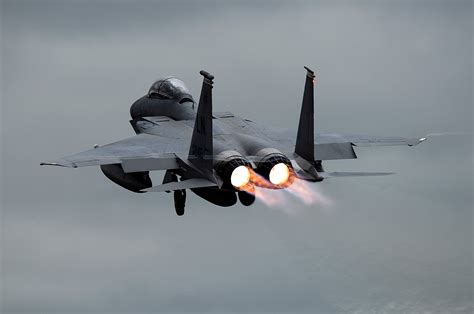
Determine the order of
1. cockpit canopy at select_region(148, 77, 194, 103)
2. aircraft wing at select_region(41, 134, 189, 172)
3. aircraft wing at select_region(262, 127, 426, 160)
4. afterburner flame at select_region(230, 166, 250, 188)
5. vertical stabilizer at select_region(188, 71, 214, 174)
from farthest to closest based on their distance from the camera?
cockpit canopy at select_region(148, 77, 194, 103) < aircraft wing at select_region(262, 127, 426, 160) < aircraft wing at select_region(41, 134, 189, 172) < afterburner flame at select_region(230, 166, 250, 188) < vertical stabilizer at select_region(188, 71, 214, 174)

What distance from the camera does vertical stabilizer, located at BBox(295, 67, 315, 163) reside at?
43094 mm

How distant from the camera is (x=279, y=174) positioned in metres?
43.2

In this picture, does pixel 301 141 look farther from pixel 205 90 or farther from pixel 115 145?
pixel 115 145

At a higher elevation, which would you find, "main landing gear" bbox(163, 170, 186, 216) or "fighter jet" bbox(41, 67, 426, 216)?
"fighter jet" bbox(41, 67, 426, 216)

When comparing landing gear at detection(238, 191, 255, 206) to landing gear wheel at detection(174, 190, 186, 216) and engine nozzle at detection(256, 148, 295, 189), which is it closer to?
engine nozzle at detection(256, 148, 295, 189)

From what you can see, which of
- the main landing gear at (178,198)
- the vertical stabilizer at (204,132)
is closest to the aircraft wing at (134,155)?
the main landing gear at (178,198)

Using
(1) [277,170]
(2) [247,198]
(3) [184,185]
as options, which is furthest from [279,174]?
(3) [184,185]

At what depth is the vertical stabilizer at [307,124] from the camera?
1697 inches

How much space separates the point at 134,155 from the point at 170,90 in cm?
703

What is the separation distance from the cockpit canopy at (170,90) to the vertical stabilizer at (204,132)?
7543 mm

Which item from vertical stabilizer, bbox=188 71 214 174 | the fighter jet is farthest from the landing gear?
vertical stabilizer, bbox=188 71 214 174

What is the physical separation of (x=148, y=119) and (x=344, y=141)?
315 inches

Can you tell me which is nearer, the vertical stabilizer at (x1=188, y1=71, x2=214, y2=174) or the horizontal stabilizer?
the horizontal stabilizer

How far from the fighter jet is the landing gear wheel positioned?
0.04 meters
